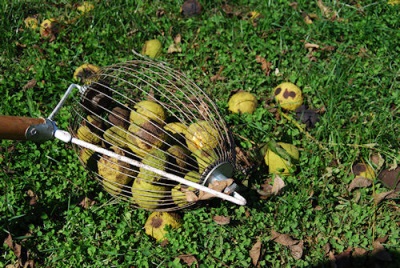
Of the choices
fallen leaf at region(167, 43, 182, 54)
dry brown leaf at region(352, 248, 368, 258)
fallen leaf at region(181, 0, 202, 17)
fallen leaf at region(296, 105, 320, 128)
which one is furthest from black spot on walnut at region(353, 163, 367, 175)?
fallen leaf at region(181, 0, 202, 17)

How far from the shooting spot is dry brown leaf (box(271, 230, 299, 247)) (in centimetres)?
365

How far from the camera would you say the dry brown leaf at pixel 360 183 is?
3.99 metres

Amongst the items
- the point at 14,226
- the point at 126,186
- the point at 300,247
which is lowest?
the point at 300,247

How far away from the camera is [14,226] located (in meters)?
3.72

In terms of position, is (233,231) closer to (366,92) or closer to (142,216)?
(142,216)

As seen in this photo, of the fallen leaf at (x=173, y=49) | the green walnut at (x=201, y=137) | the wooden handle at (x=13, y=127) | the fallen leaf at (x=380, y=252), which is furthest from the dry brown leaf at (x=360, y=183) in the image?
the wooden handle at (x=13, y=127)

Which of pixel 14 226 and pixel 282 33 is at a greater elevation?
pixel 282 33


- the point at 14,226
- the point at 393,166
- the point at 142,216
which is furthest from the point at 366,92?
the point at 14,226

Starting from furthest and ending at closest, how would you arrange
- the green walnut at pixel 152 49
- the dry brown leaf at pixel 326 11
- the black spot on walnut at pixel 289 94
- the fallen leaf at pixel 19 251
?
the dry brown leaf at pixel 326 11 < the green walnut at pixel 152 49 < the black spot on walnut at pixel 289 94 < the fallen leaf at pixel 19 251

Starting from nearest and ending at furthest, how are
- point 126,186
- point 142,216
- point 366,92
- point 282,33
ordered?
1. point 126,186
2. point 142,216
3. point 366,92
4. point 282,33

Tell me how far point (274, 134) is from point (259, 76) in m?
0.73

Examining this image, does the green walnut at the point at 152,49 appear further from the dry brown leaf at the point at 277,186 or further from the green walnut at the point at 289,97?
the dry brown leaf at the point at 277,186

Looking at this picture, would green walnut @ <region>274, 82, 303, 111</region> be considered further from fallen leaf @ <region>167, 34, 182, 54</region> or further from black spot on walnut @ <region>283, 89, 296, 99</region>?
fallen leaf @ <region>167, 34, 182, 54</region>

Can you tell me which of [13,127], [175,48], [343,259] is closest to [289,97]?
[175,48]
